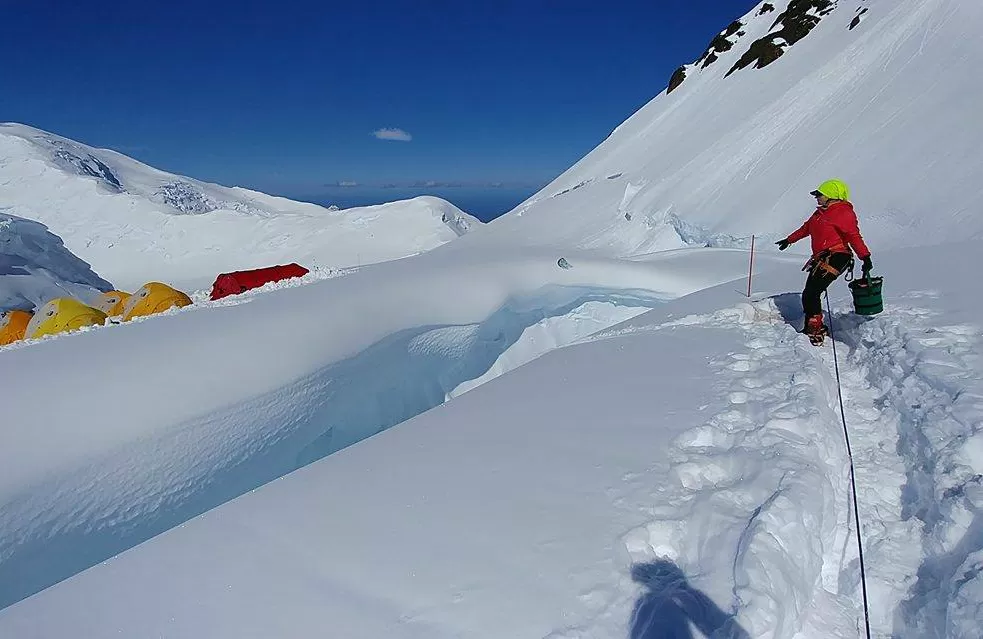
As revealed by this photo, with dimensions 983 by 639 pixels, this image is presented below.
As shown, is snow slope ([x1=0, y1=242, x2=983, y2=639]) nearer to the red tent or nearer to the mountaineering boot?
the mountaineering boot

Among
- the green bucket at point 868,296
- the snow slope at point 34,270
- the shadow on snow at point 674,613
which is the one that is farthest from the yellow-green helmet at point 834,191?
the snow slope at point 34,270

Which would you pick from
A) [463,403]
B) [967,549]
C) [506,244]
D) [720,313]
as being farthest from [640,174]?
[967,549]

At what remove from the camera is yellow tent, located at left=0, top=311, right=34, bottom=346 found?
1224cm

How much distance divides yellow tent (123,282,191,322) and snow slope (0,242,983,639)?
10.5 meters

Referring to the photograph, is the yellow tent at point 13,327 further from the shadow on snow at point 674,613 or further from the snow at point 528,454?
the shadow on snow at point 674,613

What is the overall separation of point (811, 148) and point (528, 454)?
13247 mm

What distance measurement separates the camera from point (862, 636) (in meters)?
2.10

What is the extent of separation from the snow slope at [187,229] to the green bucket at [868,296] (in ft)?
92.4

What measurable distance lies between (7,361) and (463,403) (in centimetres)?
582

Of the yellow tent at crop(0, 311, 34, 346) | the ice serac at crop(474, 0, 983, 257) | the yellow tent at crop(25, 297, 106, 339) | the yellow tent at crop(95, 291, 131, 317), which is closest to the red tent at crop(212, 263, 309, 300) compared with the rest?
the yellow tent at crop(95, 291, 131, 317)

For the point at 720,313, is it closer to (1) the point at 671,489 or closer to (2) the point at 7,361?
(1) the point at 671,489

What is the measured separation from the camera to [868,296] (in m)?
4.98

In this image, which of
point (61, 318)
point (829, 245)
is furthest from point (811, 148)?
point (61, 318)

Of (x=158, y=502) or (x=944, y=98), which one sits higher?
(x=944, y=98)
